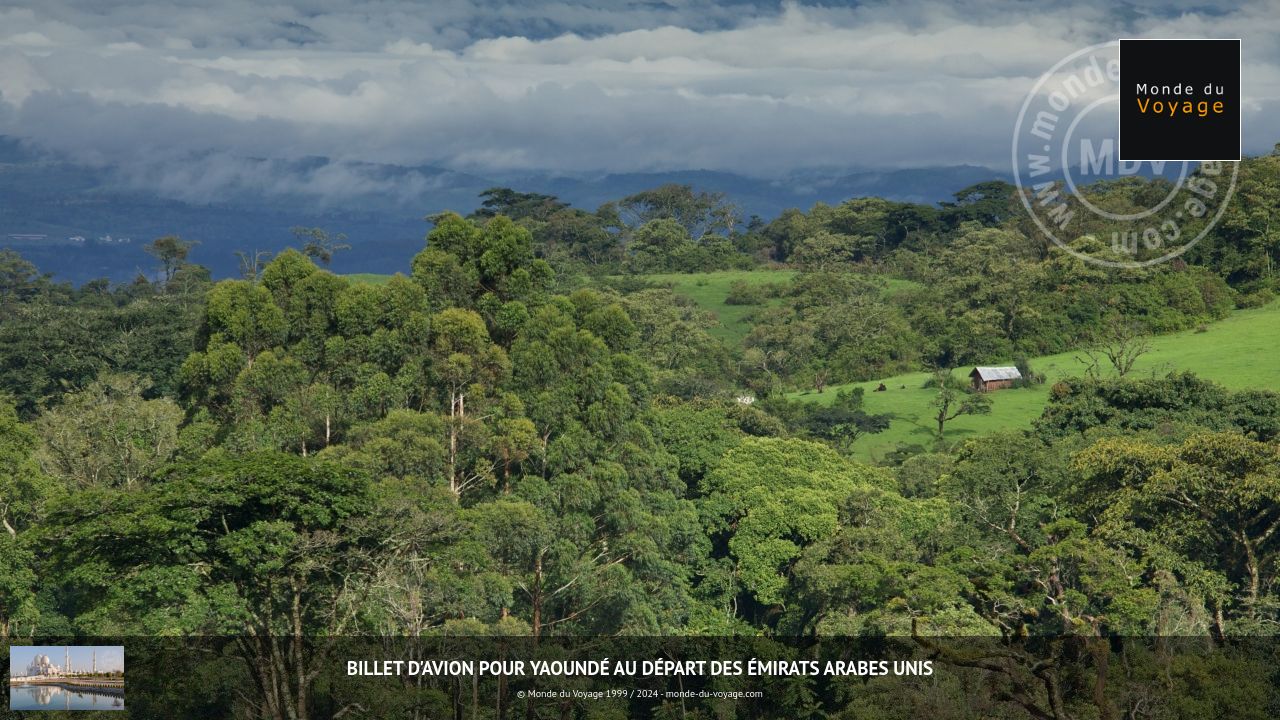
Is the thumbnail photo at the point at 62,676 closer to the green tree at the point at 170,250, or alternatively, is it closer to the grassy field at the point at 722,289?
the grassy field at the point at 722,289

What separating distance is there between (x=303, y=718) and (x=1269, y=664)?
17.7 meters

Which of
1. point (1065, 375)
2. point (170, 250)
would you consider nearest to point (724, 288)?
point (1065, 375)

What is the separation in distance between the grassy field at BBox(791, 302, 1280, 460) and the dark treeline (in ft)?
21.9

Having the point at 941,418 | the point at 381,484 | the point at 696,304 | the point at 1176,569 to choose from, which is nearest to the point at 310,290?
the point at 381,484

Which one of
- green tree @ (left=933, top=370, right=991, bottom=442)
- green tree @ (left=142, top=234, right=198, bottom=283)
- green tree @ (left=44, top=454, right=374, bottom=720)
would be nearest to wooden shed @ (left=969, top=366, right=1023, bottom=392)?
green tree @ (left=933, top=370, right=991, bottom=442)

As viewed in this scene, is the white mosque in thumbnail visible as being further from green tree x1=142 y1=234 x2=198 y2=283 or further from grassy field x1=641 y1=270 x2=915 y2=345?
green tree x1=142 y1=234 x2=198 y2=283

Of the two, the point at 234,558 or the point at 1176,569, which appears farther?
the point at 1176,569

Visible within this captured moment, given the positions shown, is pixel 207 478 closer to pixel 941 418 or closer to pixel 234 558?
pixel 234 558

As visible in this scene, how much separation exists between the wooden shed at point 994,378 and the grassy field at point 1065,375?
652 millimetres

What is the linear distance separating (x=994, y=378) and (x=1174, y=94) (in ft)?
54.1

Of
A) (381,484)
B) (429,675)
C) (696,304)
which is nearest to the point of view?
(429,675)

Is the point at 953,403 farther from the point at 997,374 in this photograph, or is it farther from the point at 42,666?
the point at 42,666

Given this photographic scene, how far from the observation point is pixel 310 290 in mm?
31953

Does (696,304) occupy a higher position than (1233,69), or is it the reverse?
(1233,69)
